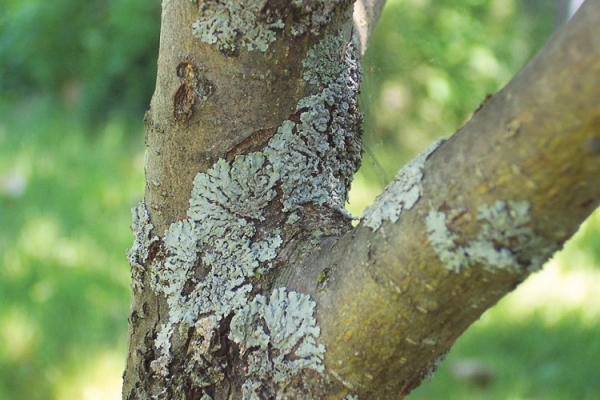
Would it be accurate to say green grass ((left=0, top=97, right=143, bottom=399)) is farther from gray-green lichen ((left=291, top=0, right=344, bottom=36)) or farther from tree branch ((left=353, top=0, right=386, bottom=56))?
gray-green lichen ((left=291, top=0, right=344, bottom=36))

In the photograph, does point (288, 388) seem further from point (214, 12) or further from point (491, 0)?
point (491, 0)

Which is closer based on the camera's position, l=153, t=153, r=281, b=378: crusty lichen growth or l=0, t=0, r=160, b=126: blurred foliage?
l=153, t=153, r=281, b=378: crusty lichen growth

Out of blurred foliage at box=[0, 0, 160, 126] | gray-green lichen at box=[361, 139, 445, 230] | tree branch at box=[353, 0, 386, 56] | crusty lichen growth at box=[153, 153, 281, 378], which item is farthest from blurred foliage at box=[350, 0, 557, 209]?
gray-green lichen at box=[361, 139, 445, 230]

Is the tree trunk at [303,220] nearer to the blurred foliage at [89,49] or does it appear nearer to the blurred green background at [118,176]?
the blurred green background at [118,176]

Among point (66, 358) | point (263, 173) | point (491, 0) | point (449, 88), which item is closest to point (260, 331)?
point (263, 173)

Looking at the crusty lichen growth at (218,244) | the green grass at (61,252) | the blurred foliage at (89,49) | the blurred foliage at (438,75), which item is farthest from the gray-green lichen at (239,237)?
the blurred foliage at (89,49)

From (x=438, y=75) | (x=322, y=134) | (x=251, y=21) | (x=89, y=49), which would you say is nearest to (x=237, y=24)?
(x=251, y=21)
